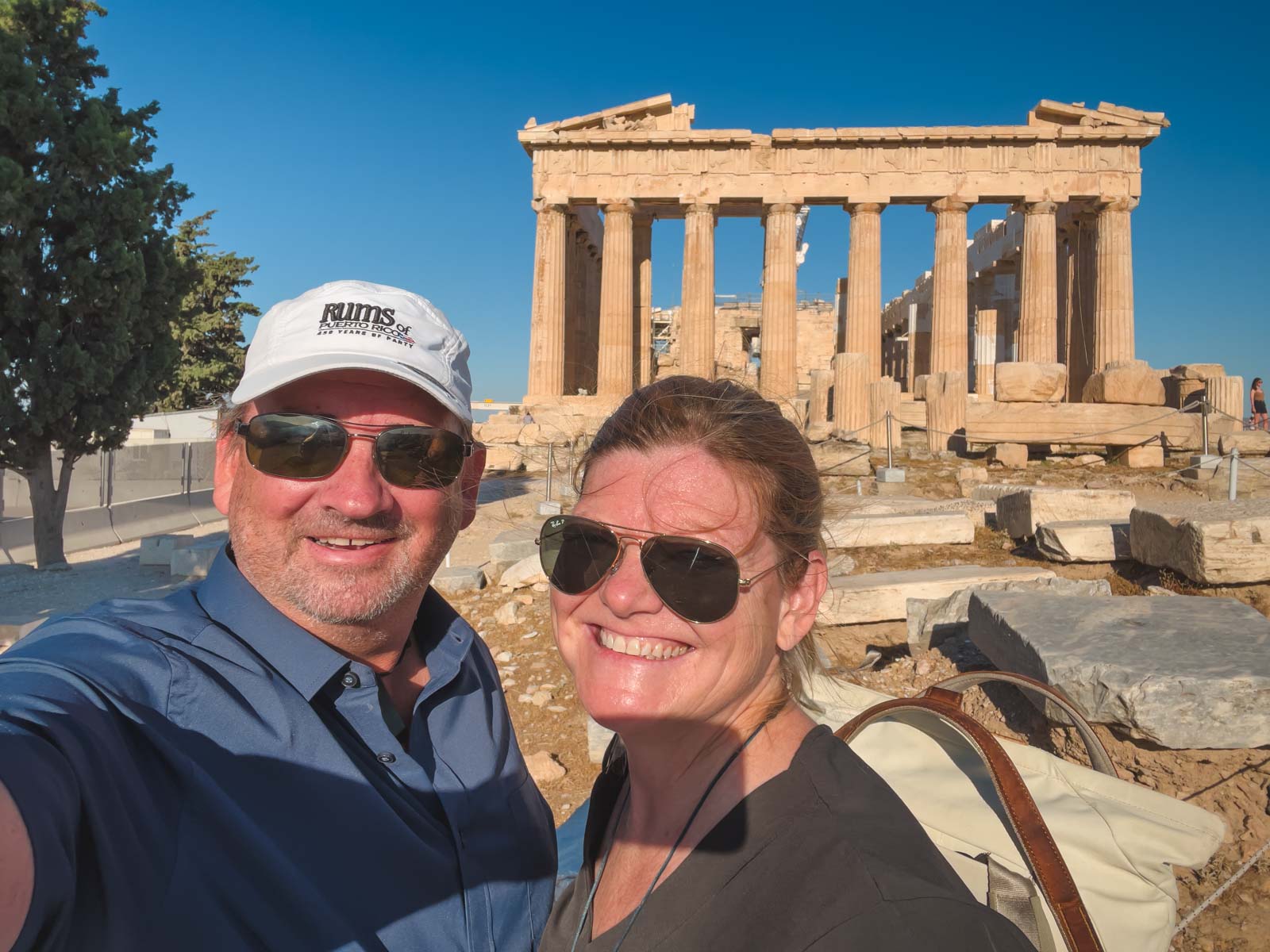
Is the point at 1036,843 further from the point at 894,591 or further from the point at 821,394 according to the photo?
the point at 821,394

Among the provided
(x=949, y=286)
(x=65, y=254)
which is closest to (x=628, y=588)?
(x=65, y=254)

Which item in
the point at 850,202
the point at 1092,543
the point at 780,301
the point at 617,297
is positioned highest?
the point at 850,202

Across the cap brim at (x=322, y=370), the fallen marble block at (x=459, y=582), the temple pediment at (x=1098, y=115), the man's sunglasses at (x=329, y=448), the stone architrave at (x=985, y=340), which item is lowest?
the fallen marble block at (x=459, y=582)

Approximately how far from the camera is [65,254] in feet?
39.0

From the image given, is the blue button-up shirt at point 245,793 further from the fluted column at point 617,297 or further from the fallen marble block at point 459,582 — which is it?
the fluted column at point 617,297

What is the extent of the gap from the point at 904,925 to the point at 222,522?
62.0 ft

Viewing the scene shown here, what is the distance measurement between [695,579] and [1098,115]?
24083 mm

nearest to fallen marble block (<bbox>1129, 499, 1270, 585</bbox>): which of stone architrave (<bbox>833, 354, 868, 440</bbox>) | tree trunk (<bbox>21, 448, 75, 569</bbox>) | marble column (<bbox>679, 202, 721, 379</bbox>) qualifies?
stone architrave (<bbox>833, 354, 868, 440</bbox>)

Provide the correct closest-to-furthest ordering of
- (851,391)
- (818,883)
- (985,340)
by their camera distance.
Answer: (818,883), (851,391), (985,340)

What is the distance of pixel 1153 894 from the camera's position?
1.66 meters

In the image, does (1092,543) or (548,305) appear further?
(548,305)

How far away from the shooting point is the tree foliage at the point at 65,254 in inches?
452

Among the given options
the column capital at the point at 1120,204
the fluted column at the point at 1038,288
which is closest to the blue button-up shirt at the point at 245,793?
the fluted column at the point at 1038,288

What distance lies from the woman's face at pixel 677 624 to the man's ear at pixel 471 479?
609 millimetres
